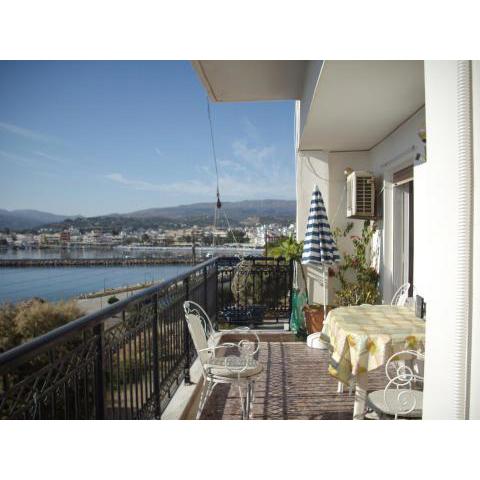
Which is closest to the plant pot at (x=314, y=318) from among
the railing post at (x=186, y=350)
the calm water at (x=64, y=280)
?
the railing post at (x=186, y=350)

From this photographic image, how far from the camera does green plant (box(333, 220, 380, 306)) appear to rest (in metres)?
5.30

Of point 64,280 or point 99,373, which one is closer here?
point 99,373

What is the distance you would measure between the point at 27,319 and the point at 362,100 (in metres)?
8.86

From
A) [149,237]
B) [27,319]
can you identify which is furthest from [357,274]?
[27,319]

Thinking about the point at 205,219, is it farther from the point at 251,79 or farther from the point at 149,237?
the point at 251,79

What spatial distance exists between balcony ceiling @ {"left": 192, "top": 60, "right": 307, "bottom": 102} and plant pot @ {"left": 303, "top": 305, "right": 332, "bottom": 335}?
2714mm

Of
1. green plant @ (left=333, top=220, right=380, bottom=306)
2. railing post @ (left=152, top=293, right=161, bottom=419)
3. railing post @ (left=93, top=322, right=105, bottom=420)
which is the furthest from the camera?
green plant @ (left=333, top=220, right=380, bottom=306)

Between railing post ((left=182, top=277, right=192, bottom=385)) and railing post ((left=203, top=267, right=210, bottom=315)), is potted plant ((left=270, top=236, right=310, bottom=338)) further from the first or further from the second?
railing post ((left=182, top=277, right=192, bottom=385))

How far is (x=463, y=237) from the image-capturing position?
5.41ft

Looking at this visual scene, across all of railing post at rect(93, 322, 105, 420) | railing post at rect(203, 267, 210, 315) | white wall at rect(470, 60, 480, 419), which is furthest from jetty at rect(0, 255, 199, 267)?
white wall at rect(470, 60, 480, 419)

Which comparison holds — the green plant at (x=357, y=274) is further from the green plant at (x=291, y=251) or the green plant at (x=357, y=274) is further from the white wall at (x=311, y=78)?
the white wall at (x=311, y=78)

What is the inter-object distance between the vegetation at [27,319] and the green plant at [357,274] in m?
6.29
